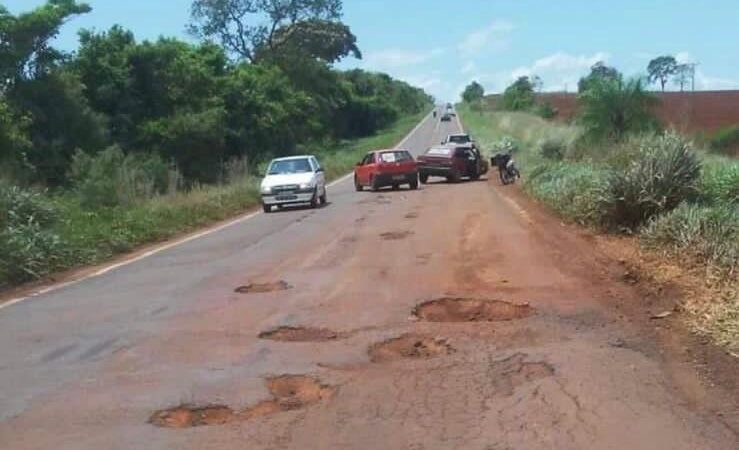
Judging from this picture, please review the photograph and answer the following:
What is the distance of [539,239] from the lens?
15.7 meters

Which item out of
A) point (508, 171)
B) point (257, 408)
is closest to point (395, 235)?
point (257, 408)

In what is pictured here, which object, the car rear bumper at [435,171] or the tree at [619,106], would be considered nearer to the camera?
the tree at [619,106]

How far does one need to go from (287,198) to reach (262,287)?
16.4 metres

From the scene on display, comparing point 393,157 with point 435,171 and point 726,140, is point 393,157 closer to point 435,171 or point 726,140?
point 435,171

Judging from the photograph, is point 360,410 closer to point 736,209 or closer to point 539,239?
point 736,209

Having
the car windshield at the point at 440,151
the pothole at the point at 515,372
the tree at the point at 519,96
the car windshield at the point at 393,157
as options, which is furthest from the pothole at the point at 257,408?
the tree at the point at 519,96

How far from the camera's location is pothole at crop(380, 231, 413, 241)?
17.1 m

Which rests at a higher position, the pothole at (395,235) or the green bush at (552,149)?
the green bush at (552,149)

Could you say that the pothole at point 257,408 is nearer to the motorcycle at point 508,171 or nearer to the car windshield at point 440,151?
the motorcycle at point 508,171

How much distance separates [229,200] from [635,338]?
73.8 ft

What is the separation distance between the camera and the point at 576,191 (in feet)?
60.7

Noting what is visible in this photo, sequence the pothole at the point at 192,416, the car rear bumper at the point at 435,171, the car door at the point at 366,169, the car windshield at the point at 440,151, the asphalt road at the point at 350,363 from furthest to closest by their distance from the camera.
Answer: the car windshield at the point at 440,151, the car rear bumper at the point at 435,171, the car door at the point at 366,169, the pothole at the point at 192,416, the asphalt road at the point at 350,363

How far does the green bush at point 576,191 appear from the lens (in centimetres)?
1620

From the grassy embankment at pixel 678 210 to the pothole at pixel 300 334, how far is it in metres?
3.17
